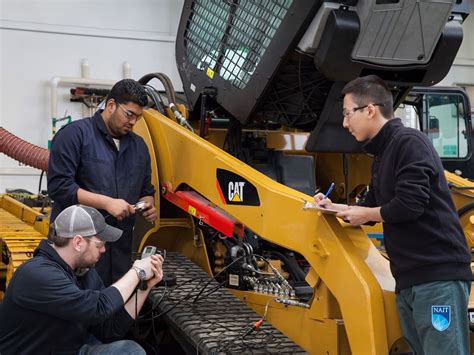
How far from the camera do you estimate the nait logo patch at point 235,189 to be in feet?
12.6

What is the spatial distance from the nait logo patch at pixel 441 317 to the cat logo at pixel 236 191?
1352 mm

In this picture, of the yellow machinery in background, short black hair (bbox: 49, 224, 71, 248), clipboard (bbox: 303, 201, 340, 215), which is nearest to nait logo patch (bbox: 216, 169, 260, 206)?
clipboard (bbox: 303, 201, 340, 215)

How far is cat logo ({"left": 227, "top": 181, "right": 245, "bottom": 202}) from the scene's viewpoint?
3896mm

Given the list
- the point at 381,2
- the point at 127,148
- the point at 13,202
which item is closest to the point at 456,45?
the point at 381,2

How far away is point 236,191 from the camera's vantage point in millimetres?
3938

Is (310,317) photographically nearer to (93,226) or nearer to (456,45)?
(93,226)

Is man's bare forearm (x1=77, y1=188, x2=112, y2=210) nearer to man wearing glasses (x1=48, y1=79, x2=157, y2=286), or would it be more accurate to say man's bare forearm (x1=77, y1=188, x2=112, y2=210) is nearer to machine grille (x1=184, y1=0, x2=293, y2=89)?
man wearing glasses (x1=48, y1=79, x2=157, y2=286)

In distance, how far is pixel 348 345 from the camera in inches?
134

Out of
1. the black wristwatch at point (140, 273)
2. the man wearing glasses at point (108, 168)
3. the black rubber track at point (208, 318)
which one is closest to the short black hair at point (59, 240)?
the black wristwatch at point (140, 273)

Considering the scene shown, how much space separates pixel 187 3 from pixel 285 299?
229cm

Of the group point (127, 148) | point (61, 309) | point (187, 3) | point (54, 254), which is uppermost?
point (187, 3)

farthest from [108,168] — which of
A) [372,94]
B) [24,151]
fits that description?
[24,151]

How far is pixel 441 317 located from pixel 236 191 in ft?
4.76

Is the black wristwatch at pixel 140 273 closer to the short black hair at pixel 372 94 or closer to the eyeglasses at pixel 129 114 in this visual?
the eyeglasses at pixel 129 114
